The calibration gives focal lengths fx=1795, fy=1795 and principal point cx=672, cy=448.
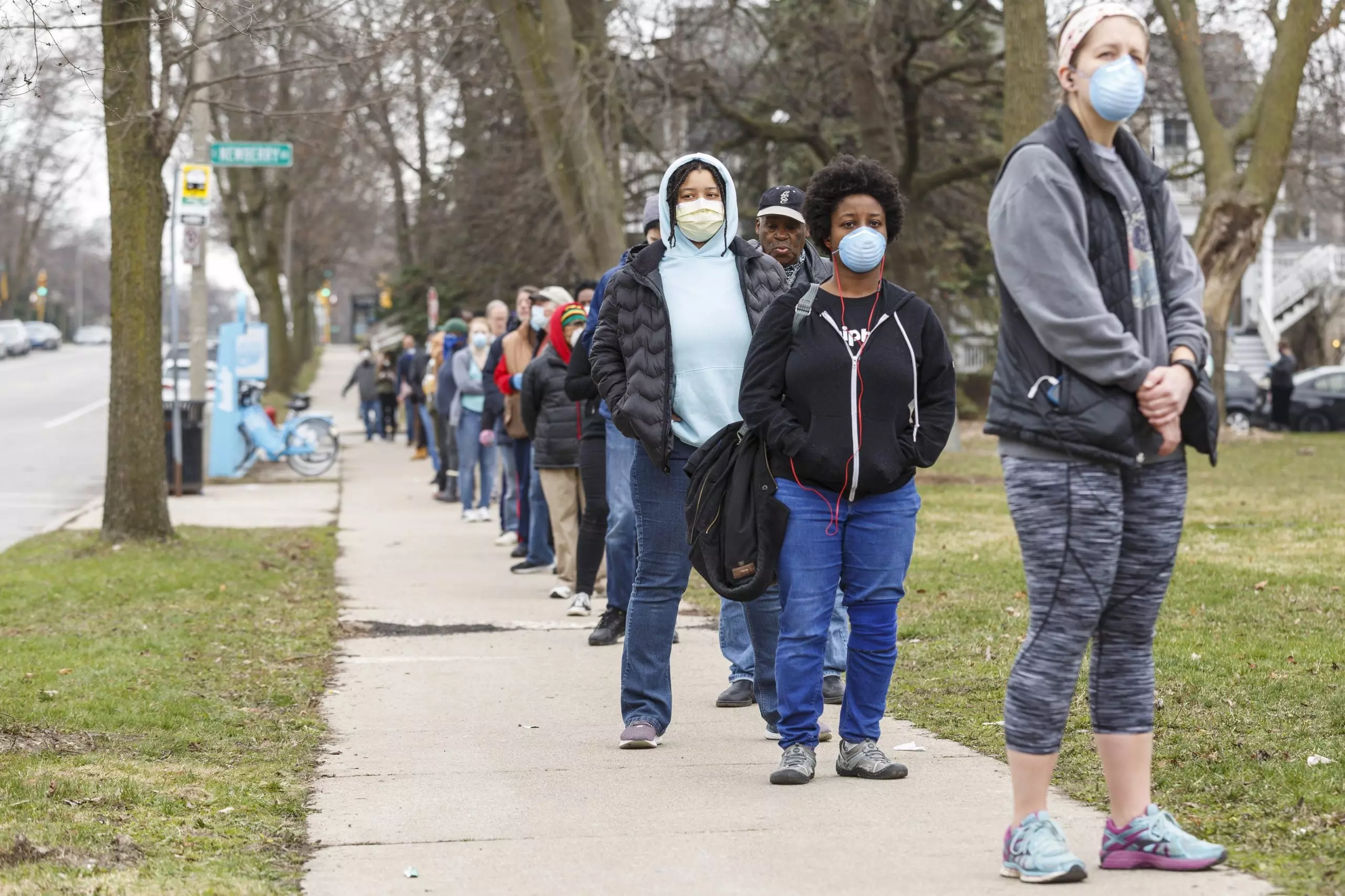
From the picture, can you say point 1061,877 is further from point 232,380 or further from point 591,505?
point 232,380

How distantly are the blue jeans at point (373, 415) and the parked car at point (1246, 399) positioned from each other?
15.9 m

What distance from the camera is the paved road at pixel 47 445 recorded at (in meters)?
17.9

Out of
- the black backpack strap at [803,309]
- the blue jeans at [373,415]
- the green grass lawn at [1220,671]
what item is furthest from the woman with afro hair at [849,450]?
the blue jeans at [373,415]

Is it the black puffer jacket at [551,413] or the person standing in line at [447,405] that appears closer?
the black puffer jacket at [551,413]

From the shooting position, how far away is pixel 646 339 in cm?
608

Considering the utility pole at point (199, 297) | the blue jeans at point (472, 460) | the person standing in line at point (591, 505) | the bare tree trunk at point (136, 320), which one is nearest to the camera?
the person standing in line at point (591, 505)

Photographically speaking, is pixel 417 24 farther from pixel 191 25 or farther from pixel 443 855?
pixel 443 855

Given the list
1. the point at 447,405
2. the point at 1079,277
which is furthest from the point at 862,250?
the point at 447,405

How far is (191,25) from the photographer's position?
11828mm

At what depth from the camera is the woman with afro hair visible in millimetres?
5398

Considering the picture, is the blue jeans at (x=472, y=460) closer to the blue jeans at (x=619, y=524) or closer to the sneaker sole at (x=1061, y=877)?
the blue jeans at (x=619, y=524)

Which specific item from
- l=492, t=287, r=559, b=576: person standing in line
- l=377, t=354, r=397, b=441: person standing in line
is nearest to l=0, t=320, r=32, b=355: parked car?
l=377, t=354, r=397, b=441: person standing in line

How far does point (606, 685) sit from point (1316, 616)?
12.1ft

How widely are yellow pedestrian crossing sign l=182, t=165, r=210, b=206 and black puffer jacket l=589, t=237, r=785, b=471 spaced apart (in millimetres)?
13479
